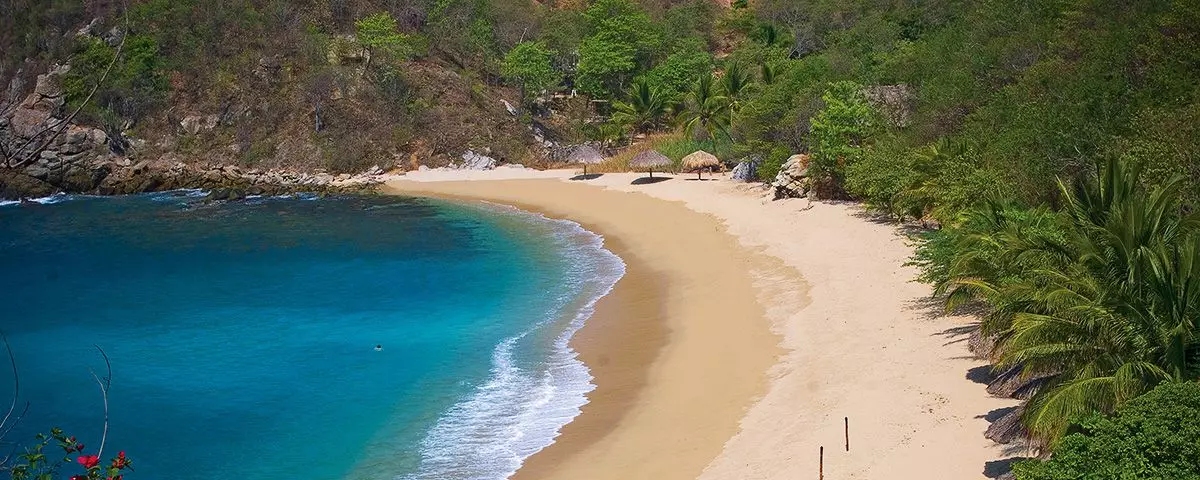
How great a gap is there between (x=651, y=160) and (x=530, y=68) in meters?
17.1

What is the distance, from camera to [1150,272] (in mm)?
13078

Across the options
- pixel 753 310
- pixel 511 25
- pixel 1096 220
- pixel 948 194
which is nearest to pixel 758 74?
pixel 511 25

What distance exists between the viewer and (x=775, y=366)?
22031 millimetres

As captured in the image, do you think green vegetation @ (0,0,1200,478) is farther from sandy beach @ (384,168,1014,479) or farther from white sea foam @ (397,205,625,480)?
white sea foam @ (397,205,625,480)

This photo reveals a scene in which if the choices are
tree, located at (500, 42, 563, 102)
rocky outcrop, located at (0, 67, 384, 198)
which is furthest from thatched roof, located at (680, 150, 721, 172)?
rocky outcrop, located at (0, 67, 384, 198)

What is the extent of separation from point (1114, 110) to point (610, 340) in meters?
15.6

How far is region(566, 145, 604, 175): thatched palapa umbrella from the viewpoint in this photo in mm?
58094

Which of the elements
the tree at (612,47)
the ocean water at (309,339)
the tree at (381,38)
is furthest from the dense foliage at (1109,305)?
the tree at (381,38)

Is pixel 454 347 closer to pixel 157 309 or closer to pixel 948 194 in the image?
pixel 157 309

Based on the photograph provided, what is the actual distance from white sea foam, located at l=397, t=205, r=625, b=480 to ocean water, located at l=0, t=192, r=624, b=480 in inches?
2.1

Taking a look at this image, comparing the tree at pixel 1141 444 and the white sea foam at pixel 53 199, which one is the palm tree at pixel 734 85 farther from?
the tree at pixel 1141 444

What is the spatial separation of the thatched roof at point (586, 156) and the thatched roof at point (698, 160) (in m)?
6.96

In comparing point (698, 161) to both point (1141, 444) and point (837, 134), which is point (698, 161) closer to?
point (837, 134)

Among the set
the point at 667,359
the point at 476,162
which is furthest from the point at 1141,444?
the point at 476,162
